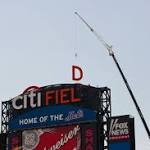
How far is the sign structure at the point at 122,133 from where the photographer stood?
6585 centimetres

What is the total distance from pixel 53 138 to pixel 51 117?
178 cm

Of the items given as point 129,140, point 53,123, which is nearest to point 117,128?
point 129,140

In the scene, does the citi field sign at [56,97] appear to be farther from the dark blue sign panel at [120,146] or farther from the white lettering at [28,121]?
the dark blue sign panel at [120,146]

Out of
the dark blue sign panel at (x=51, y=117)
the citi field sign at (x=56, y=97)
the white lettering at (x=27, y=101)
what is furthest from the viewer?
the white lettering at (x=27, y=101)

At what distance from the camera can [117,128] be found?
67.0 meters

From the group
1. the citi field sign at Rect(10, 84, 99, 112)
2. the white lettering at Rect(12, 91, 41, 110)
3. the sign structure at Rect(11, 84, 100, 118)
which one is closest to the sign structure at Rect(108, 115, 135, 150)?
the sign structure at Rect(11, 84, 100, 118)

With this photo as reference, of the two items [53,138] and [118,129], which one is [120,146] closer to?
[118,129]

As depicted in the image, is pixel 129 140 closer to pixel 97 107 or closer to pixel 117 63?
pixel 97 107

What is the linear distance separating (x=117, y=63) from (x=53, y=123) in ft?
65.1

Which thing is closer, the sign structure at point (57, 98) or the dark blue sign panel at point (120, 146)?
the dark blue sign panel at point (120, 146)

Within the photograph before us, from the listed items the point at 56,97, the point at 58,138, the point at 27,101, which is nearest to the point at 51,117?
the point at 56,97

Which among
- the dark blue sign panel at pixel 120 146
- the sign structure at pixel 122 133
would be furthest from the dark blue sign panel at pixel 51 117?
the dark blue sign panel at pixel 120 146

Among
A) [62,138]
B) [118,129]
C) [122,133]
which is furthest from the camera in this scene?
[62,138]

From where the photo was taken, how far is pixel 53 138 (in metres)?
71.1
